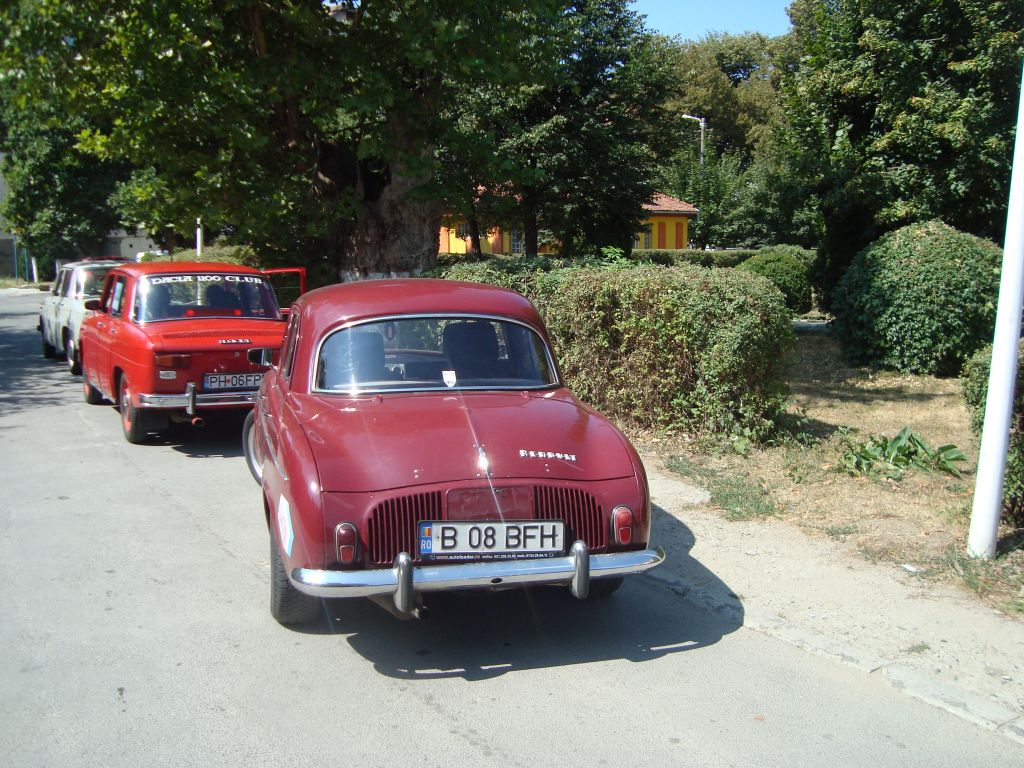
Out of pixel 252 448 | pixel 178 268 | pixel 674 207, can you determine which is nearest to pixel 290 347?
pixel 252 448

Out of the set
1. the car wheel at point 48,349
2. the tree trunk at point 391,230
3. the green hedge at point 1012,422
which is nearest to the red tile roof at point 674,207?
the tree trunk at point 391,230

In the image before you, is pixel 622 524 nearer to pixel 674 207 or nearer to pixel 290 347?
pixel 290 347

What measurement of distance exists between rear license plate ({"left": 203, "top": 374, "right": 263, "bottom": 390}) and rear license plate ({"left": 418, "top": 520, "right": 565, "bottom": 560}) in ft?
16.7

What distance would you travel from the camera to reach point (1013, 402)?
5.46 m

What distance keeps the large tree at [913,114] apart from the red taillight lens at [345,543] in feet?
45.2

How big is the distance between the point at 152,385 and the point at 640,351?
4.70 m

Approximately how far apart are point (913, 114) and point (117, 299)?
1279cm

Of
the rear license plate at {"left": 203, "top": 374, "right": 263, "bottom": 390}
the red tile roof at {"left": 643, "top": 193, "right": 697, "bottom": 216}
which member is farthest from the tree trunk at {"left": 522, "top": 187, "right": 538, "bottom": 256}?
the red tile roof at {"left": 643, "top": 193, "right": 697, "bottom": 216}

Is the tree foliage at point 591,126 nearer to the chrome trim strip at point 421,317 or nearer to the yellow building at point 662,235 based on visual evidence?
the chrome trim strip at point 421,317

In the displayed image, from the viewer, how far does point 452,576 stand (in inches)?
162

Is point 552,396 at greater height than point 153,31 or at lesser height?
lesser

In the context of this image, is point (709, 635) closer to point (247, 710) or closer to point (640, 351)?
point (247, 710)

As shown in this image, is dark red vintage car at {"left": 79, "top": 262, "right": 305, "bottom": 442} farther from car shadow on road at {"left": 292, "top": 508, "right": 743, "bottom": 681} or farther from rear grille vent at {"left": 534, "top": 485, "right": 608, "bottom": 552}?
rear grille vent at {"left": 534, "top": 485, "right": 608, "bottom": 552}

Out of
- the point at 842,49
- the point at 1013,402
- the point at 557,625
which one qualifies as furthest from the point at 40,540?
the point at 842,49
